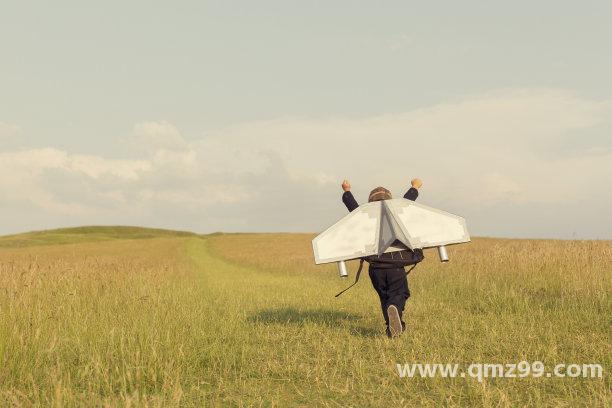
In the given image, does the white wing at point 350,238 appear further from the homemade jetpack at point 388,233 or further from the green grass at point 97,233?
the green grass at point 97,233

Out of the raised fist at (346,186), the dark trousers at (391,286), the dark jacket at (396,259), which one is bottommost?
the dark trousers at (391,286)

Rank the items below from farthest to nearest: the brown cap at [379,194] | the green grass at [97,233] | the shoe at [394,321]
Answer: the green grass at [97,233] → the brown cap at [379,194] → the shoe at [394,321]

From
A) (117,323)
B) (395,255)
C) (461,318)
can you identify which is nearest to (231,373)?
(117,323)

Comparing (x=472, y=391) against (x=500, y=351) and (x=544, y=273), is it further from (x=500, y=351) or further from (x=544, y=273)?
(x=544, y=273)

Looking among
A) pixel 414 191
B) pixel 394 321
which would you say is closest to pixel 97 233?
pixel 414 191

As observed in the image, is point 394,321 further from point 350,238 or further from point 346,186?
point 346,186

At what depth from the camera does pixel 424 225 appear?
25.4 ft

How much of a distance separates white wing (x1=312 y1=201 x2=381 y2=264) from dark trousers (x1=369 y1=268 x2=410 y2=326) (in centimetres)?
48

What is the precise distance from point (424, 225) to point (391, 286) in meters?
1.07

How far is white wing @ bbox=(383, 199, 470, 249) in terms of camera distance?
758 centimetres

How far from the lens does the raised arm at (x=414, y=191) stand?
8.34 meters

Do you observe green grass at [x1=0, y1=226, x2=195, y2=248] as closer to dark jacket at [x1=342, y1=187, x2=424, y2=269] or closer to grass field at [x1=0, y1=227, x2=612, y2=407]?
grass field at [x1=0, y1=227, x2=612, y2=407]

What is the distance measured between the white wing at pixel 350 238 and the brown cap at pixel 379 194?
258 mm

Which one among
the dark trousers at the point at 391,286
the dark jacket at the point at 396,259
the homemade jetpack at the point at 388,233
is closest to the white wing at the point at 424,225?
the homemade jetpack at the point at 388,233
